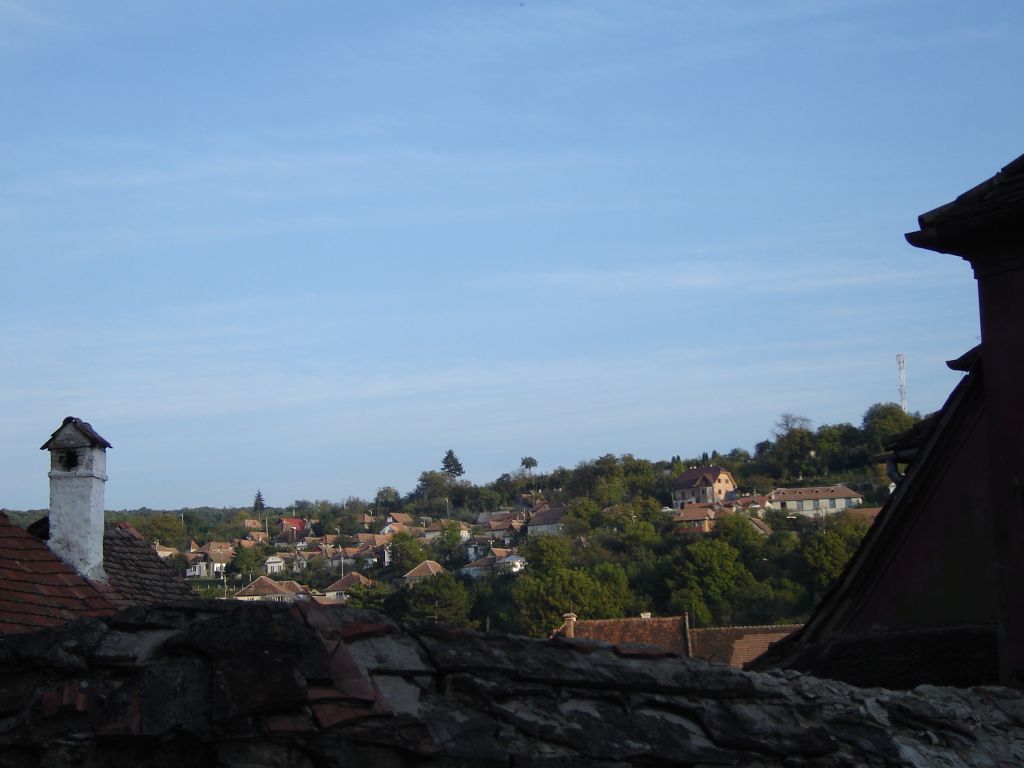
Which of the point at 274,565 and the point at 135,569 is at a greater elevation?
the point at 135,569

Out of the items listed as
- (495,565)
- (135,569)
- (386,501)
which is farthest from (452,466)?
(135,569)

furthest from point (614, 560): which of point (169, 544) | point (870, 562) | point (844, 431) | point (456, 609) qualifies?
point (870, 562)

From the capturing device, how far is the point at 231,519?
181 meters

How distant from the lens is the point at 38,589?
36.0ft

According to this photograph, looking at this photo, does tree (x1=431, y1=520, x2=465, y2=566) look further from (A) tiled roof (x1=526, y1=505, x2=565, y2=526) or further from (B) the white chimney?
(B) the white chimney

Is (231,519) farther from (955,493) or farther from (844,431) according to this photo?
(955,493)

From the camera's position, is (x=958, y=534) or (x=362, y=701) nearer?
(x=362, y=701)

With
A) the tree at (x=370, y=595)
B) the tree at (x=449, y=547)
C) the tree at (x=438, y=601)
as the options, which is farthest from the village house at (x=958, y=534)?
the tree at (x=449, y=547)

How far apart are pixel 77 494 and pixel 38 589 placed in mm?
1728

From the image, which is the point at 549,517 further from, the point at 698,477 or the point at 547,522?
the point at 698,477

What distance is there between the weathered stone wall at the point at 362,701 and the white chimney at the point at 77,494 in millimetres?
9525

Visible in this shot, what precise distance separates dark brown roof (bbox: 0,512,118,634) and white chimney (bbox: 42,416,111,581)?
25cm

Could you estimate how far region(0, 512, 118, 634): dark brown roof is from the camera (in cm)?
1021

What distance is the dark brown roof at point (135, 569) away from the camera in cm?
1328
